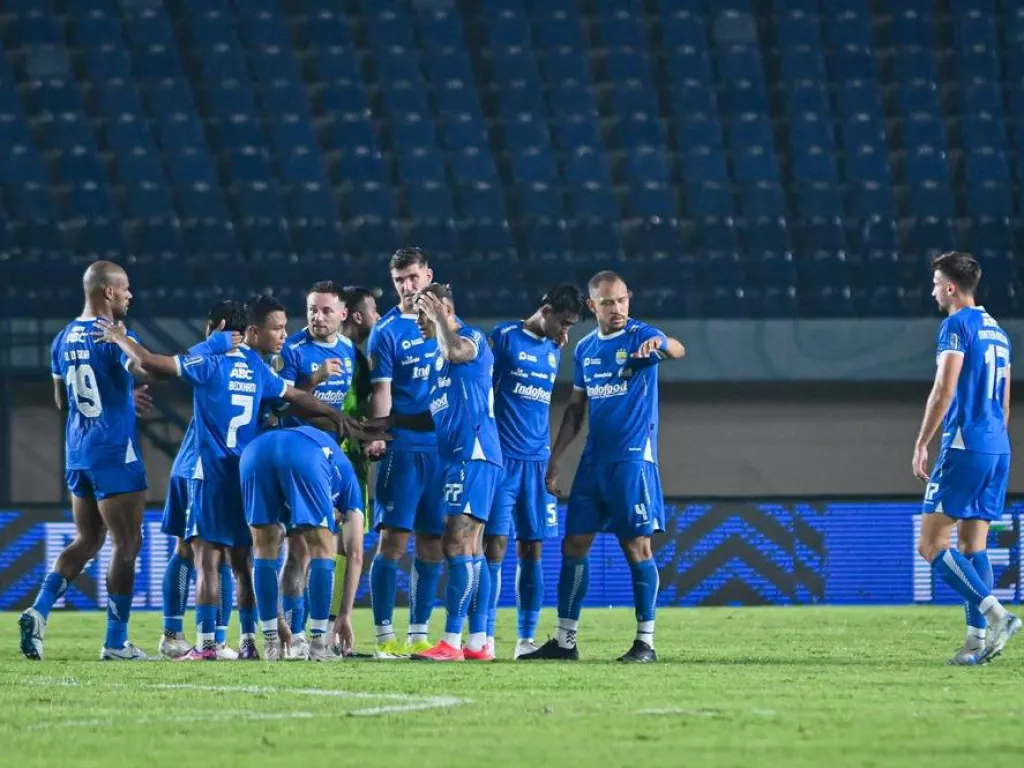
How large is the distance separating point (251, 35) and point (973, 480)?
42.0 feet

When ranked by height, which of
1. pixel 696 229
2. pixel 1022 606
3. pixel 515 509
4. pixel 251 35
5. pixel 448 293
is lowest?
pixel 1022 606

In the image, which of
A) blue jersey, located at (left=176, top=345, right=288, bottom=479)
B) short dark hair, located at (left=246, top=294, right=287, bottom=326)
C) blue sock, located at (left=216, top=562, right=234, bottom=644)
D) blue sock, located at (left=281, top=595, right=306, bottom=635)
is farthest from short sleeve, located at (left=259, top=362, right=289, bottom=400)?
blue sock, located at (left=216, top=562, right=234, bottom=644)

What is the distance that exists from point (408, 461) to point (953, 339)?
8.68ft

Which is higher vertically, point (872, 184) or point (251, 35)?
point (251, 35)

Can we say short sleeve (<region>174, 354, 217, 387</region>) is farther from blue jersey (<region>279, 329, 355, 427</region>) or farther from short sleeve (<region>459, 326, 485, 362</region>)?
short sleeve (<region>459, 326, 485, 362</region>)

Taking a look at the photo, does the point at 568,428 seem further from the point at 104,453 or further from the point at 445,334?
the point at 104,453

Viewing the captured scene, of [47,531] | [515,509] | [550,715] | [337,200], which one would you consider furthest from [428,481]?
[337,200]

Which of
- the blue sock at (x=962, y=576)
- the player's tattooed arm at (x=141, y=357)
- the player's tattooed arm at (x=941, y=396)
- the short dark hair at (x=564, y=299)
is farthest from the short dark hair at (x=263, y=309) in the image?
the blue sock at (x=962, y=576)

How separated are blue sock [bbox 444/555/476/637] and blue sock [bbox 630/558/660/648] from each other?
30.7 inches

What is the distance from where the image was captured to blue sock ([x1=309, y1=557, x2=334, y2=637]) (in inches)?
339

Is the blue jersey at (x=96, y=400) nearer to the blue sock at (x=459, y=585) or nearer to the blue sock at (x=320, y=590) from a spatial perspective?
the blue sock at (x=320, y=590)

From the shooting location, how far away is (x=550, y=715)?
6051 millimetres

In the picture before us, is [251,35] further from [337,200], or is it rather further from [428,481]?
[428,481]

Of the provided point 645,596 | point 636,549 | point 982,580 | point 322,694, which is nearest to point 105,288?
point 636,549
